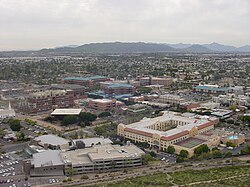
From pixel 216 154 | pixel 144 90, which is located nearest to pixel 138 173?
pixel 216 154

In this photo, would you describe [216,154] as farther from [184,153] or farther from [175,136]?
[175,136]

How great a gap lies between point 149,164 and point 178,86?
101ft

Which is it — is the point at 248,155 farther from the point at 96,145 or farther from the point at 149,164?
the point at 96,145

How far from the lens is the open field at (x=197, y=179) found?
15.3 m

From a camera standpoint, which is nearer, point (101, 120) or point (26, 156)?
point (26, 156)

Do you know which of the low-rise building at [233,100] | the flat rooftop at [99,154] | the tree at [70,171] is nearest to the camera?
the tree at [70,171]

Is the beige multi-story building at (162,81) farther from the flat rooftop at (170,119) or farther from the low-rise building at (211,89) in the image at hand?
the flat rooftop at (170,119)

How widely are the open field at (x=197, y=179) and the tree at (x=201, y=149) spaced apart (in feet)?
9.22

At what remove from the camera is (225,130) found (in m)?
25.6

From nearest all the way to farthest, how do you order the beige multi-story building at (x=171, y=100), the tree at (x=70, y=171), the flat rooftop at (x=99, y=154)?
the tree at (x=70, y=171)
the flat rooftop at (x=99, y=154)
the beige multi-story building at (x=171, y=100)

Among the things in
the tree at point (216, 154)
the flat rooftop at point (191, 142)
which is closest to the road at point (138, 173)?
the tree at point (216, 154)

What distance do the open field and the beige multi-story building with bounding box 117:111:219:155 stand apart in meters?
3.52

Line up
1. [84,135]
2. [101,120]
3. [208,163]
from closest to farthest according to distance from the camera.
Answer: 1. [208,163]
2. [84,135]
3. [101,120]

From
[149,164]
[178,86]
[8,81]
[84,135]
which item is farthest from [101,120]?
[8,81]
